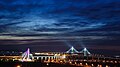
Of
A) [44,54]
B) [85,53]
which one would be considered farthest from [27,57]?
[44,54]

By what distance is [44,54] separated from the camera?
19588 cm

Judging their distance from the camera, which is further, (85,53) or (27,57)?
(85,53)

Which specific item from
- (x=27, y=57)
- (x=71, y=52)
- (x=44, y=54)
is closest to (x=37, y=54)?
(x=44, y=54)

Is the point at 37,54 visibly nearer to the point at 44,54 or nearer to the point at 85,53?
the point at 44,54

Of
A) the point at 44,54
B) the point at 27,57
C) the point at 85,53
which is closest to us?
the point at 27,57

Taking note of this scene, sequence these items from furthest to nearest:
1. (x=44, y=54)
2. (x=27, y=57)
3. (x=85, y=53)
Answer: (x=44, y=54), (x=85, y=53), (x=27, y=57)

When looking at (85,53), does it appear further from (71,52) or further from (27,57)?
(27,57)

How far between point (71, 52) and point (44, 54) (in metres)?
16.5

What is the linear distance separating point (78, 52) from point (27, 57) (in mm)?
57787

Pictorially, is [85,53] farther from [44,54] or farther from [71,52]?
[44,54]

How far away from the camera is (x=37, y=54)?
19912cm

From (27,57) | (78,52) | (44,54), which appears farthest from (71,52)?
(27,57)

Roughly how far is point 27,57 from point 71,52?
→ 57095 millimetres

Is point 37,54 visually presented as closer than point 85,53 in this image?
No
